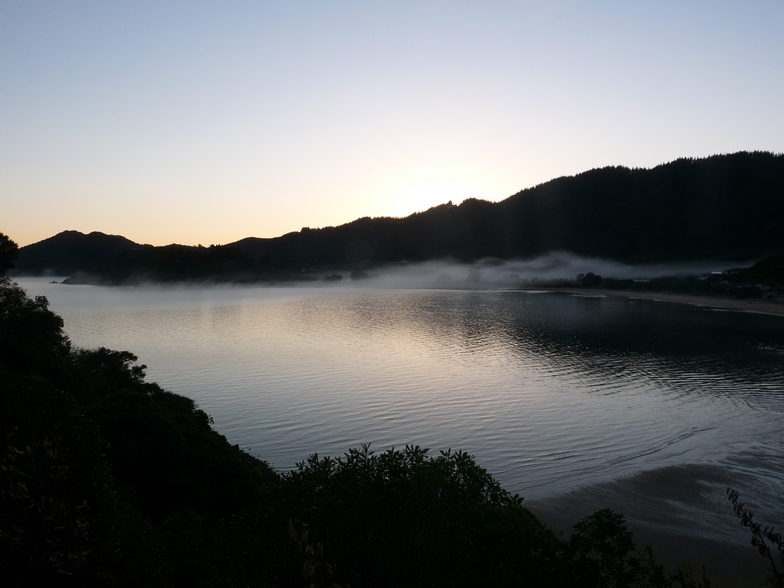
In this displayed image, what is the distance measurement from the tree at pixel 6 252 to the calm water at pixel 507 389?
8.42 meters

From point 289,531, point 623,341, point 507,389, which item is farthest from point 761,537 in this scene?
point 623,341

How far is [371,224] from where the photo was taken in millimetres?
196500

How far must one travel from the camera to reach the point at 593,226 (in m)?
141

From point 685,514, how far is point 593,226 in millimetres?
139694

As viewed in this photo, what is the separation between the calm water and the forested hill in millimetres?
79060

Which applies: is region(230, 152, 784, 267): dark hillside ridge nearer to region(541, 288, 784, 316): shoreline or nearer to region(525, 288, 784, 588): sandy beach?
region(541, 288, 784, 316): shoreline

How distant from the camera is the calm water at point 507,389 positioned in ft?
53.0

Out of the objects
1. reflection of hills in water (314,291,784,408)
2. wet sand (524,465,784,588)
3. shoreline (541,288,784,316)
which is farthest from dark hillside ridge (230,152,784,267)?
wet sand (524,465,784,588)

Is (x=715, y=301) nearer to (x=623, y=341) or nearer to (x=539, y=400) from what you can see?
(x=623, y=341)

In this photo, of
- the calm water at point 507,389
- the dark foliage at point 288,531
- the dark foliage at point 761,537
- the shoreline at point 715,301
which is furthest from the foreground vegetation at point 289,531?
the shoreline at point 715,301

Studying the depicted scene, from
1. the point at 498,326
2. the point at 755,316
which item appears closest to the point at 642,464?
the point at 498,326

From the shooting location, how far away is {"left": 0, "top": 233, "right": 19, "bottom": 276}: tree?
24.4 metres

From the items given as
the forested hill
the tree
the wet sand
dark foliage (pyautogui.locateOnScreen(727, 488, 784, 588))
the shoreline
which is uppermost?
the forested hill

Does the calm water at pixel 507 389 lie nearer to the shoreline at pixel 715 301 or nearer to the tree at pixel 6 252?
the tree at pixel 6 252
